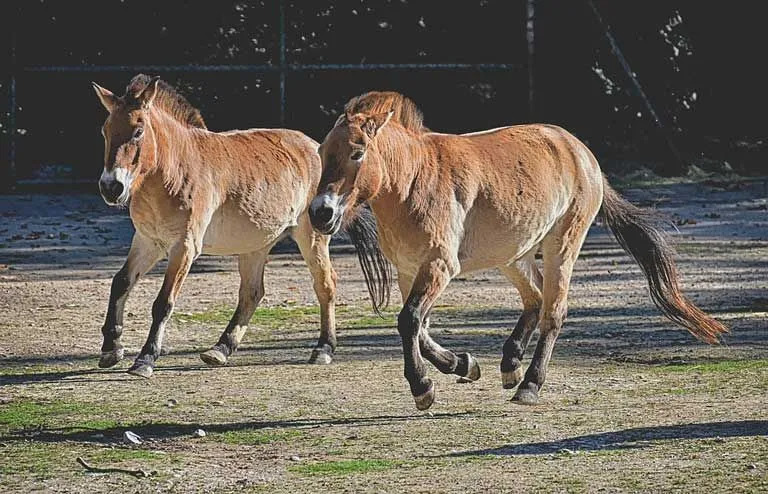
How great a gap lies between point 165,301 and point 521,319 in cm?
204

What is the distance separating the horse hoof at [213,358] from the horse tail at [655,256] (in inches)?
95.2

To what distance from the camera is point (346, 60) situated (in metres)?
18.4

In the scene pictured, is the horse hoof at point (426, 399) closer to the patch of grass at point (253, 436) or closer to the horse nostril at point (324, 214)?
the patch of grass at point (253, 436)

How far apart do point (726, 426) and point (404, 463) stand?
165 centimetres

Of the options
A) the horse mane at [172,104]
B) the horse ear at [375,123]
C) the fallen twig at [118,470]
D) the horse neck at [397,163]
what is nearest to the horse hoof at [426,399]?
the horse neck at [397,163]

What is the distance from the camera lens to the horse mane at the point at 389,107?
311 inches

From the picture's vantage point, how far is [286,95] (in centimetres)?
1806

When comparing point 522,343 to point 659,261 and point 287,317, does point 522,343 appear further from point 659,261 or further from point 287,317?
point 287,317

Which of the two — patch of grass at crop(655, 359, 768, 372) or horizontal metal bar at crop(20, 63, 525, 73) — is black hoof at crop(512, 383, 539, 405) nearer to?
patch of grass at crop(655, 359, 768, 372)

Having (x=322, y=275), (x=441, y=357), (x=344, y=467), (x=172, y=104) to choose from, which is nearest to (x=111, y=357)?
(x=322, y=275)

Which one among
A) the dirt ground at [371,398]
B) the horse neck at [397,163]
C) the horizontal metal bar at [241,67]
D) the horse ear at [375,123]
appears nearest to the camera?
the dirt ground at [371,398]

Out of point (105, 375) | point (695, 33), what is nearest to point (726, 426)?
point (105, 375)

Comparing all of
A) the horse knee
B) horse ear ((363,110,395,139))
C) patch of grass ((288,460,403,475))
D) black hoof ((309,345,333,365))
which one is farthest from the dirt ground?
horse ear ((363,110,395,139))

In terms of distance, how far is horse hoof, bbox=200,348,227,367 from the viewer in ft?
30.6
